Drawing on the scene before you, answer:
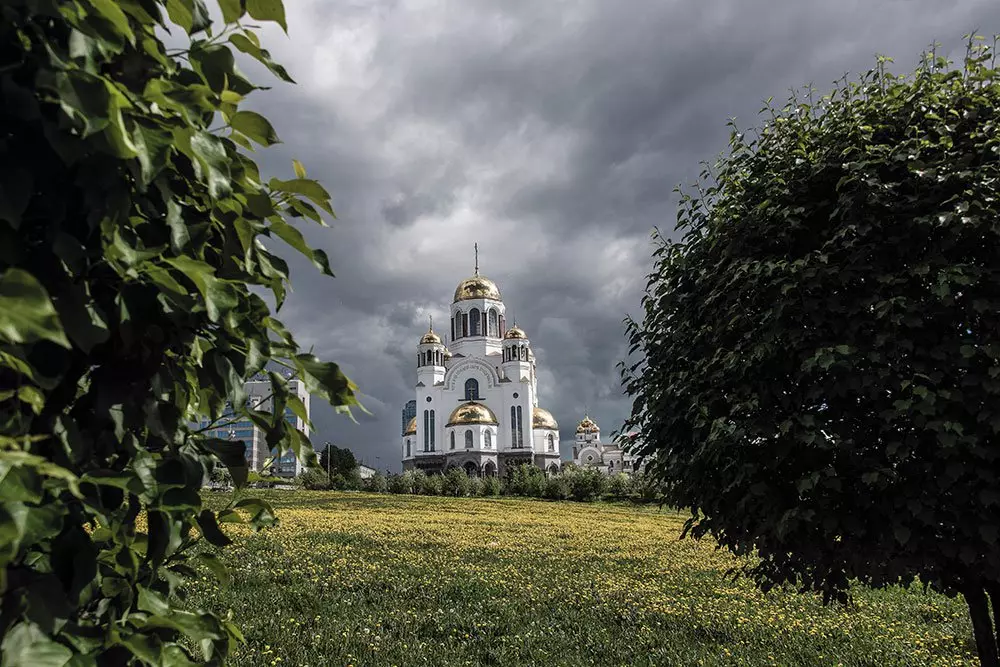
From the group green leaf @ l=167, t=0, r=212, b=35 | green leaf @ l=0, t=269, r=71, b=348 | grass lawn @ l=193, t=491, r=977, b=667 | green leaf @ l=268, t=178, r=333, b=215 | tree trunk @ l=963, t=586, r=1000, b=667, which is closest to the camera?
green leaf @ l=0, t=269, r=71, b=348

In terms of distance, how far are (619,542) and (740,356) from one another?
15.6 metres

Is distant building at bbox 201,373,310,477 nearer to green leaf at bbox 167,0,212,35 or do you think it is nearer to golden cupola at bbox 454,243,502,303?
Result: green leaf at bbox 167,0,212,35

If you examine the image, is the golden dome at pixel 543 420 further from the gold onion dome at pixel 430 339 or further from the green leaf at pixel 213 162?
the green leaf at pixel 213 162

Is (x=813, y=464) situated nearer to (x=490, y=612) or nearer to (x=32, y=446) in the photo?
(x=32, y=446)

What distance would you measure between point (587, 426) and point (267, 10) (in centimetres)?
9249

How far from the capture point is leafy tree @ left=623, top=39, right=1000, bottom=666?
4234 mm

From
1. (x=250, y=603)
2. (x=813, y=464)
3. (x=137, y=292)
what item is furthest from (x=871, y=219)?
(x=250, y=603)

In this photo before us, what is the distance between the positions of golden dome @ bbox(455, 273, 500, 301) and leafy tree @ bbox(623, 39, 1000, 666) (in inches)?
2816

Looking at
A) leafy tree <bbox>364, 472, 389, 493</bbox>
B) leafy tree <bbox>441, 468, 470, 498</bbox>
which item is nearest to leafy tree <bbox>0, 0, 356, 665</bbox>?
leafy tree <bbox>441, 468, 470, 498</bbox>

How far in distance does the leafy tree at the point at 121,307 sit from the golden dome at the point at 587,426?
301 feet

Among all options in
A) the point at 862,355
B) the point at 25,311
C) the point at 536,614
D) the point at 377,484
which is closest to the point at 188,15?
the point at 25,311

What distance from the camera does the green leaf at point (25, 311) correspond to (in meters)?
1.13

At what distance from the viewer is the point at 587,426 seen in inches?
3634

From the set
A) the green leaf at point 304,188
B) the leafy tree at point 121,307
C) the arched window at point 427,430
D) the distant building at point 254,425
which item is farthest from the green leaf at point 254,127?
the arched window at point 427,430
